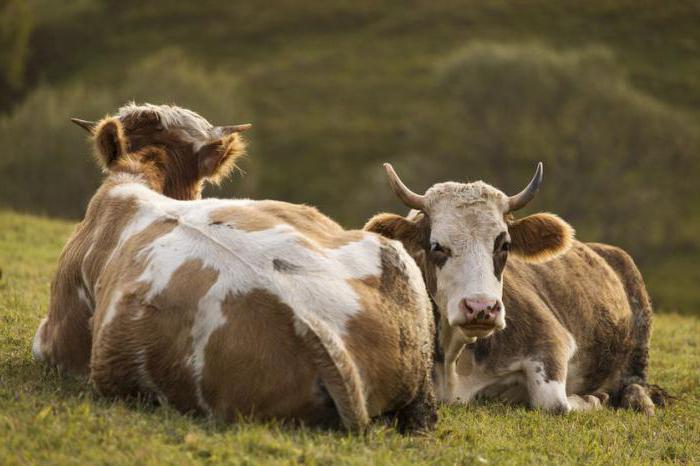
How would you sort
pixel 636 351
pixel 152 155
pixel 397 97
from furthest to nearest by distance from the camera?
pixel 397 97 → pixel 636 351 → pixel 152 155

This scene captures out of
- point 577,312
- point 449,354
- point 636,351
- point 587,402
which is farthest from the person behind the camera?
point 636,351

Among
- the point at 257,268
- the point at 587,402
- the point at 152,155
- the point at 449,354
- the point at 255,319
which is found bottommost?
the point at 587,402

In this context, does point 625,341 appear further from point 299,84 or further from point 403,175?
point 299,84

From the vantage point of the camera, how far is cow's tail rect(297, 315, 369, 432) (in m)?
5.45

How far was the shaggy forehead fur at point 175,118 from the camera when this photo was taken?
8.65 m

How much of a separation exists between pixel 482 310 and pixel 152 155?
321 cm

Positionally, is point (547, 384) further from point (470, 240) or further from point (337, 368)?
point (337, 368)

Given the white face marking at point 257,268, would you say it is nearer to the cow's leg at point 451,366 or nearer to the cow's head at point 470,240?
the cow's head at point 470,240

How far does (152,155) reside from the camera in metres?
8.42

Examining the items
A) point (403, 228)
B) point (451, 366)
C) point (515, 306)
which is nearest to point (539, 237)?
point (515, 306)

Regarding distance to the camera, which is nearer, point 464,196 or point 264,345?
point 264,345

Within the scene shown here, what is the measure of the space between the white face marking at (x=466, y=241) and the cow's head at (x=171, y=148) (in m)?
1.95

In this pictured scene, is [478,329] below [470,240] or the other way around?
below

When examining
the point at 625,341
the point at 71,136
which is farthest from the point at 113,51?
the point at 625,341
